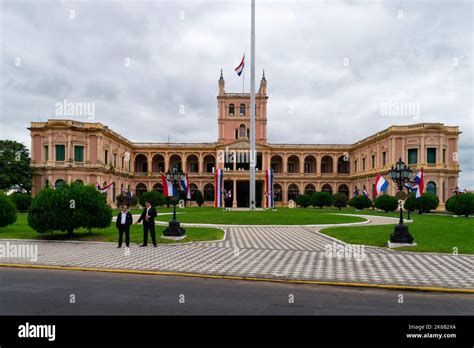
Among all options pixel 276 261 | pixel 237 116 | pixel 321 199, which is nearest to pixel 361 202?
pixel 321 199

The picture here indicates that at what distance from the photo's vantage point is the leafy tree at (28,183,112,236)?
15.0 metres

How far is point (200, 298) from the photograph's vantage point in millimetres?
6859

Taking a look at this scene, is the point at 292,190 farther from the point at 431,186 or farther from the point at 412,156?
the point at 431,186

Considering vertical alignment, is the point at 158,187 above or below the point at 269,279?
above

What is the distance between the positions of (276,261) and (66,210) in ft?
29.7

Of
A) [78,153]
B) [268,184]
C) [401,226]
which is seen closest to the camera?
[401,226]

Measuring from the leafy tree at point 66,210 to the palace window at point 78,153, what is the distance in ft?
107

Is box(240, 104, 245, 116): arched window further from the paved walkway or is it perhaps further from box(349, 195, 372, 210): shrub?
the paved walkway

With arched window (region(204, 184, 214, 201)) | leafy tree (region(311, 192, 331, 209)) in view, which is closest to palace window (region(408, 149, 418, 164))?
leafy tree (region(311, 192, 331, 209))

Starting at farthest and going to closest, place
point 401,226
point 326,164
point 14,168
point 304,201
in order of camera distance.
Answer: point 326,164 → point 304,201 → point 14,168 → point 401,226

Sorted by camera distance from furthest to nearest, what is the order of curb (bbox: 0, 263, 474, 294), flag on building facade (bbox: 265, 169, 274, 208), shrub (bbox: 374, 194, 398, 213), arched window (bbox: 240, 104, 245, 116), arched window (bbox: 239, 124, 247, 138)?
arched window (bbox: 240, 104, 245, 116), arched window (bbox: 239, 124, 247, 138), flag on building facade (bbox: 265, 169, 274, 208), shrub (bbox: 374, 194, 398, 213), curb (bbox: 0, 263, 474, 294)

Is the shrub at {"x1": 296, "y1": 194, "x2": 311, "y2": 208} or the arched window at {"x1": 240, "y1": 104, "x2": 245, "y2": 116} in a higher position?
the arched window at {"x1": 240, "y1": 104, "x2": 245, "y2": 116}

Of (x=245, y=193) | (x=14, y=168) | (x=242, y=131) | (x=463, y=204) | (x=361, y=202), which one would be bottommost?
(x=361, y=202)

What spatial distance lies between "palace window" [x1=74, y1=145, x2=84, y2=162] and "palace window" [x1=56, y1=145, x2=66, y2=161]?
1.21 metres
